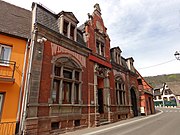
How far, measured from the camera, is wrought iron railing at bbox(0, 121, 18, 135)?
7.79 metres

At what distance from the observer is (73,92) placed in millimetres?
11758

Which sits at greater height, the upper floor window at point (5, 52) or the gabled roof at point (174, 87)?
the gabled roof at point (174, 87)

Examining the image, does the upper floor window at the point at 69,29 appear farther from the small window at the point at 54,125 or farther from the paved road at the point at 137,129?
the paved road at the point at 137,129

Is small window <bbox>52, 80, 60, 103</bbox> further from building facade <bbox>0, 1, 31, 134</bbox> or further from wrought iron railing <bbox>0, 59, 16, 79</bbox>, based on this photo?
wrought iron railing <bbox>0, 59, 16, 79</bbox>

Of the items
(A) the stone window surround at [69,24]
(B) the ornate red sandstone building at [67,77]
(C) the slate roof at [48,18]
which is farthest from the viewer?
(A) the stone window surround at [69,24]

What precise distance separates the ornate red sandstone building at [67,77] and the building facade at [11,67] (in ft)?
1.59

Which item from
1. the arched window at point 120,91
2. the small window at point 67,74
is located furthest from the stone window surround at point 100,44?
the small window at point 67,74

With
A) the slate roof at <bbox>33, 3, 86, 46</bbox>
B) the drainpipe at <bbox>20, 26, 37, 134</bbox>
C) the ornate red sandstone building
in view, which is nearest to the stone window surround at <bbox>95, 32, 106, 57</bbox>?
the ornate red sandstone building

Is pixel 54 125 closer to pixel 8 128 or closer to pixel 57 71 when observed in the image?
pixel 8 128

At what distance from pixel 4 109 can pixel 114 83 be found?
12186mm

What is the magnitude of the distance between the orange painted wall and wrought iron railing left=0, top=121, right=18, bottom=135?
0.21 meters

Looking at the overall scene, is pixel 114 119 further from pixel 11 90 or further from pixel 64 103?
pixel 11 90

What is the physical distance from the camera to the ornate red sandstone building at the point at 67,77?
9325 mm

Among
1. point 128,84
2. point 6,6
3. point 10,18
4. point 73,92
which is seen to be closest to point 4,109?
point 73,92
